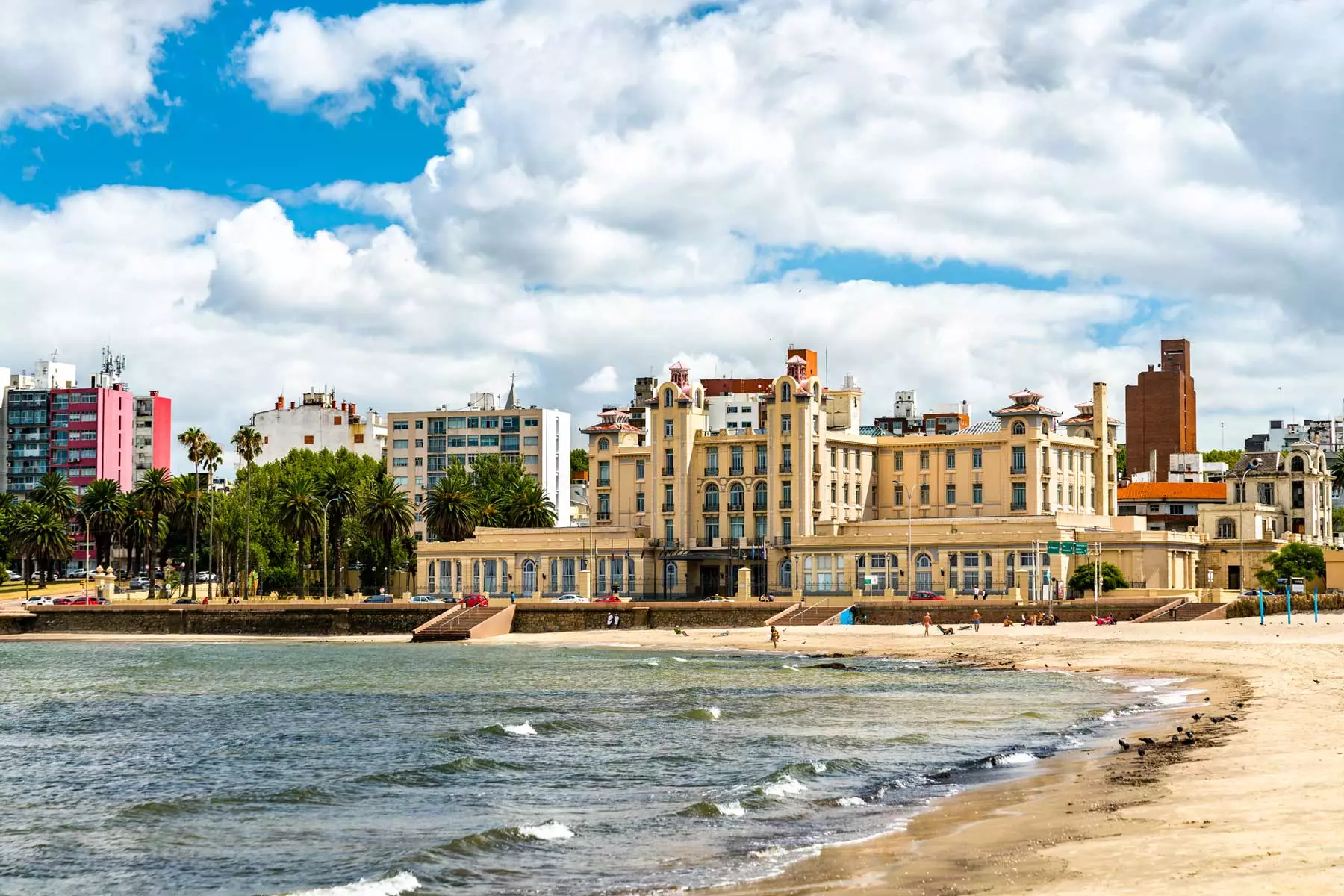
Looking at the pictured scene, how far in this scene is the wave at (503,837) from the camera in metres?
27.6

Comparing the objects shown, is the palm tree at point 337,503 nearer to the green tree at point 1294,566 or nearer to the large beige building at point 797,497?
the large beige building at point 797,497

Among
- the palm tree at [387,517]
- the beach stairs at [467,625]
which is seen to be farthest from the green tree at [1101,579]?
the palm tree at [387,517]

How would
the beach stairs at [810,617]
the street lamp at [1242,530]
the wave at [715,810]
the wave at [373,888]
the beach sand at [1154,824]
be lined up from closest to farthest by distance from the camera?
the beach sand at [1154,824]
the wave at [373,888]
the wave at [715,810]
the beach stairs at [810,617]
the street lamp at [1242,530]

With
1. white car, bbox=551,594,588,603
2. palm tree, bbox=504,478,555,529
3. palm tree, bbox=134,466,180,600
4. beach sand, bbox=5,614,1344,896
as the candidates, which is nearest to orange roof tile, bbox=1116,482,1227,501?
palm tree, bbox=504,478,555,529

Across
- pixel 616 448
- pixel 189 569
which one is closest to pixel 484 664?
pixel 616 448

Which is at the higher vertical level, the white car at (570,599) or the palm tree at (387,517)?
the palm tree at (387,517)

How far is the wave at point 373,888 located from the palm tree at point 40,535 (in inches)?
5699

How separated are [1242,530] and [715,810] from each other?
105 meters

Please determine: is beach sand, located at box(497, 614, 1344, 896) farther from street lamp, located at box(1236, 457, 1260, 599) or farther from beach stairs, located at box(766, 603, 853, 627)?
street lamp, located at box(1236, 457, 1260, 599)

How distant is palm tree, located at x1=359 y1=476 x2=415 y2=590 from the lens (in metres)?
143

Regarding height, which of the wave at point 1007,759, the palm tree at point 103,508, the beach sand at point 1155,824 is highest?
the palm tree at point 103,508

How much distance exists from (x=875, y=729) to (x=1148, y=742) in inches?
378

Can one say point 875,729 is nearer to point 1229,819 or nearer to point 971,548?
point 1229,819

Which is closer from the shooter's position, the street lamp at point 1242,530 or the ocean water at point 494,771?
the ocean water at point 494,771
